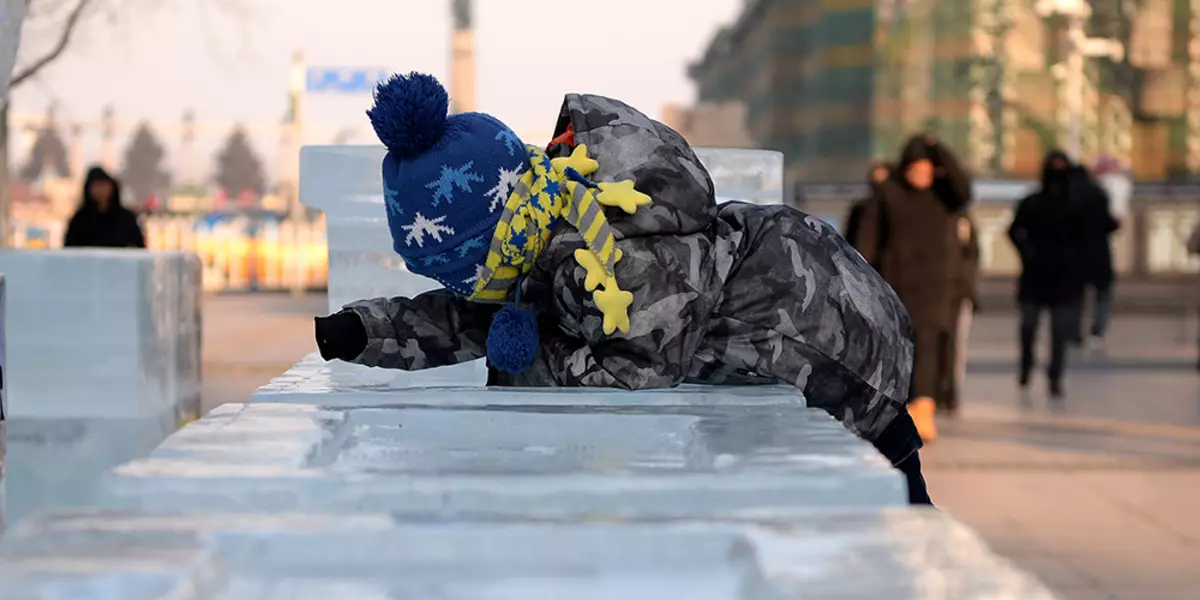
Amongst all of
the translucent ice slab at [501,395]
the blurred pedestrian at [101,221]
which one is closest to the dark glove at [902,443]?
the translucent ice slab at [501,395]

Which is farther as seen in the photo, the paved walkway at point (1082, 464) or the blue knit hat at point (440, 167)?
the paved walkway at point (1082, 464)

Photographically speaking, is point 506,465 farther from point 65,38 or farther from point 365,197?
point 65,38

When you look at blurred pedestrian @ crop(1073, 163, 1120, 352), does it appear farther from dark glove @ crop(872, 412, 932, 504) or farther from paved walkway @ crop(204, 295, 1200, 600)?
dark glove @ crop(872, 412, 932, 504)

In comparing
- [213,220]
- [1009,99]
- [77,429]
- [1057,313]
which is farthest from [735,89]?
[77,429]

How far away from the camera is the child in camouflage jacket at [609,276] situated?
2.10 m

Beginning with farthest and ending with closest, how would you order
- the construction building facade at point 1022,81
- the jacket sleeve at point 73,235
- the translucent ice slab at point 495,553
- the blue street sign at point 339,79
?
the construction building facade at point 1022,81 < the blue street sign at point 339,79 < the jacket sleeve at point 73,235 < the translucent ice slab at point 495,553

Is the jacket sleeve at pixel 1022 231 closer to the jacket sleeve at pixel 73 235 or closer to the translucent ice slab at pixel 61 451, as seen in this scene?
the jacket sleeve at pixel 73 235

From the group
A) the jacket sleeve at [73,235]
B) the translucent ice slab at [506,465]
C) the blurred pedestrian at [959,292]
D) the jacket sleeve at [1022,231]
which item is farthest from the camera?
the jacket sleeve at [1022,231]

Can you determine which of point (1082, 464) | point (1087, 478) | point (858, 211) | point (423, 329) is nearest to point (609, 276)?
point (423, 329)

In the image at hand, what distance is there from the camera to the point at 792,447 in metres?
1.39

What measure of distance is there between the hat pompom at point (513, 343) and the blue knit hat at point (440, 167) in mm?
130

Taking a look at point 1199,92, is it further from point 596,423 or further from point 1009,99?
point 596,423

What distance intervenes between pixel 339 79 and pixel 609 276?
878 inches

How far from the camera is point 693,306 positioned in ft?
7.20
